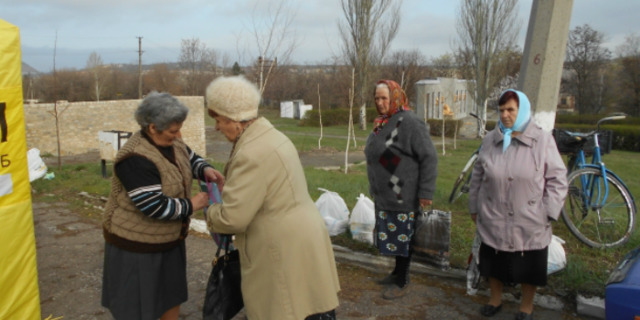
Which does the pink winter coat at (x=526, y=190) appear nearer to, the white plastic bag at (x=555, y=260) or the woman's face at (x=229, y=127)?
the white plastic bag at (x=555, y=260)

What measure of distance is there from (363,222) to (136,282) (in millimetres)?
2595

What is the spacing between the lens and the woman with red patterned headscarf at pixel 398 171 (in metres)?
3.56

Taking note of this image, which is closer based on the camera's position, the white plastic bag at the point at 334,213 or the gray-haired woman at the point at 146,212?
the gray-haired woman at the point at 146,212

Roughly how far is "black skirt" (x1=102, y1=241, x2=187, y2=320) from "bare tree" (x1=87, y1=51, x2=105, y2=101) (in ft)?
105

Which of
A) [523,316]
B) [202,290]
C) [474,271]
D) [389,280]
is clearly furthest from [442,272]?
[202,290]

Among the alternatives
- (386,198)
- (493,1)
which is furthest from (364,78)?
(386,198)

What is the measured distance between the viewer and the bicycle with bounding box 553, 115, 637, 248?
4184 millimetres

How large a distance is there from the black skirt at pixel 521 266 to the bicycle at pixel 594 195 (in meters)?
1.36

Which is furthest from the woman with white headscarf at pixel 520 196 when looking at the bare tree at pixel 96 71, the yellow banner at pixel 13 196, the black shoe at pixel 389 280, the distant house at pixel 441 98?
the bare tree at pixel 96 71

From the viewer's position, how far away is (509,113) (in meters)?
3.18

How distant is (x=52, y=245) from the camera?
17.2 ft

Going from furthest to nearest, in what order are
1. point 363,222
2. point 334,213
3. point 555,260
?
point 334,213, point 363,222, point 555,260

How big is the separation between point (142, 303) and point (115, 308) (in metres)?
0.14

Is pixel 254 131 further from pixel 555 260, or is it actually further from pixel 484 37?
pixel 484 37
